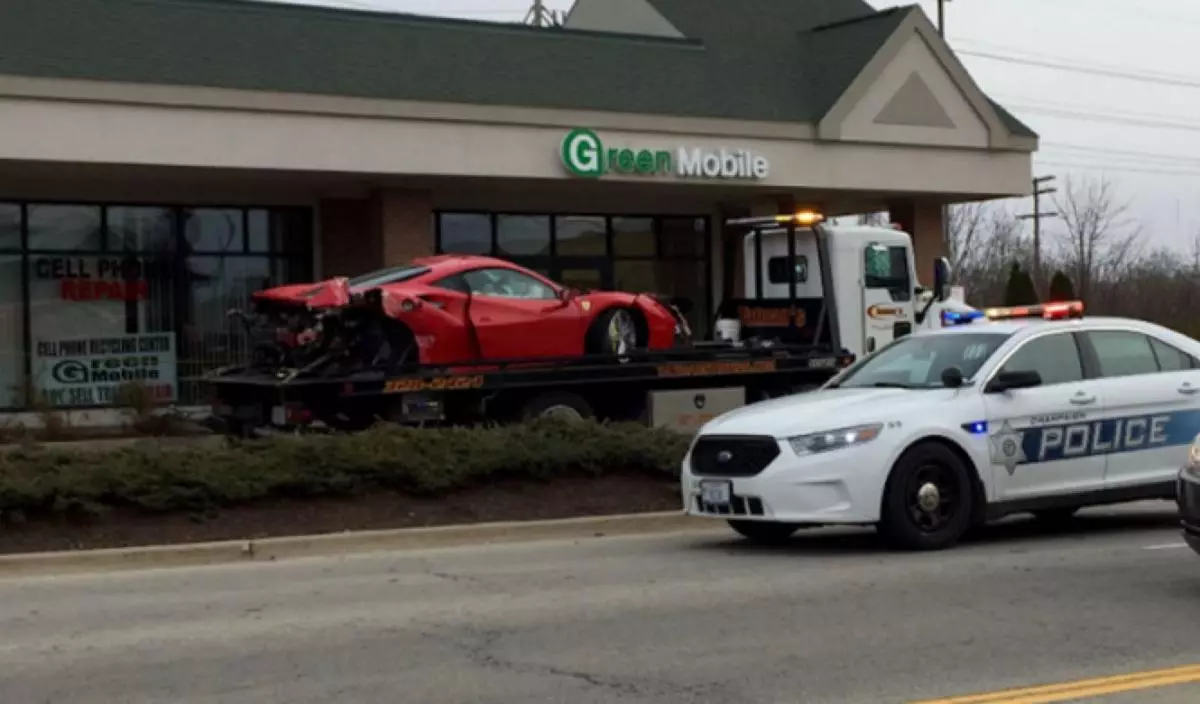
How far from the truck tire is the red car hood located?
572cm

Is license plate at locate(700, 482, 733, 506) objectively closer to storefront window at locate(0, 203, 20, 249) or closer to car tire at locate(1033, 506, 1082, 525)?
car tire at locate(1033, 506, 1082, 525)

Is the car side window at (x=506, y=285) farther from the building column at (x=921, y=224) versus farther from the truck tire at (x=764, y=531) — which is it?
the building column at (x=921, y=224)

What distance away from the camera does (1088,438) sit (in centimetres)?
1148

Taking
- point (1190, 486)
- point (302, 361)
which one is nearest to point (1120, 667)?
point (1190, 486)

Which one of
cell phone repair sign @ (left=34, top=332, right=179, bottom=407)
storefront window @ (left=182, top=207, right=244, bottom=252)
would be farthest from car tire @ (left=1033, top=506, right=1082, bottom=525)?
storefront window @ (left=182, top=207, right=244, bottom=252)

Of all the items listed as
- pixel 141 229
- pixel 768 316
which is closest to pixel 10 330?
pixel 141 229

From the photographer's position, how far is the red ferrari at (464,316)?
16219 mm

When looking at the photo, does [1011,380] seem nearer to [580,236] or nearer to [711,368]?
[711,368]

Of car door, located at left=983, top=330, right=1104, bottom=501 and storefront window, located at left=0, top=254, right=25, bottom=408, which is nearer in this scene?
car door, located at left=983, top=330, right=1104, bottom=501

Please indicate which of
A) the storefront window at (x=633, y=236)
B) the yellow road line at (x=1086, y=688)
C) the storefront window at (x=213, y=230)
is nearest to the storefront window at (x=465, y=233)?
the storefront window at (x=633, y=236)

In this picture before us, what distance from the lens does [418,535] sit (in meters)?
12.4

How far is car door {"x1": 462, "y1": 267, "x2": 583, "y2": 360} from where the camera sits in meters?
17.1

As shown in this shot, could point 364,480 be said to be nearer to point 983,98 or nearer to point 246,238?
point 246,238

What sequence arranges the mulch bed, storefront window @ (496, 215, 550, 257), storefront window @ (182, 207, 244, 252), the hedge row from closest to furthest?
the mulch bed
the hedge row
storefront window @ (182, 207, 244, 252)
storefront window @ (496, 215, 550, 257)
